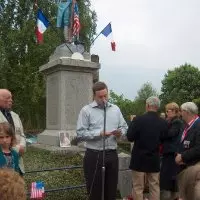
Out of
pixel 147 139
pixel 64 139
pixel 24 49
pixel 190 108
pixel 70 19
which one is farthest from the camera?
pixel 24 49

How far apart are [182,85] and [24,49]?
2968 cm

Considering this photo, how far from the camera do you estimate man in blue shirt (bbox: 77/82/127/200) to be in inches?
218

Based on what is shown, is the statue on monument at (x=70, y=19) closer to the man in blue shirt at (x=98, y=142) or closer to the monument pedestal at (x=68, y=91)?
the monument pedestal at (x=68, y=91)

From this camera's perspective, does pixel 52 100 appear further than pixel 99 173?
Yes

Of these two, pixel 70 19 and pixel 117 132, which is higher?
pixel 70 19

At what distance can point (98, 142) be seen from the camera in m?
5.56

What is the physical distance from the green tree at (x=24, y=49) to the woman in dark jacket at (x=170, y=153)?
1967 cm

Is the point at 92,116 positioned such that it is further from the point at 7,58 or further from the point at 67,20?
the point at 7,58

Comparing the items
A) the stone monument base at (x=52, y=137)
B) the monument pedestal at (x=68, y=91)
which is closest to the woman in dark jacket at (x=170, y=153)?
the stone monument base at (x=52, y=137)

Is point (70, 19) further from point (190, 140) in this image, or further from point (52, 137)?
point (190, 140)

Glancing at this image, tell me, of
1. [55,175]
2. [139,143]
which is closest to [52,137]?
[55,175]

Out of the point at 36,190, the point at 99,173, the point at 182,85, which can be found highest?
the point at 182,85

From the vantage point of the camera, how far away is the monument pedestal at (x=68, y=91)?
1053cm

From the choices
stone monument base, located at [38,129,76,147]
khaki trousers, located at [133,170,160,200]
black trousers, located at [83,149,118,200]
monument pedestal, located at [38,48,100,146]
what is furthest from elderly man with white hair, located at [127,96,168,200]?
monument pedestal, located at [38,48,100,146]
